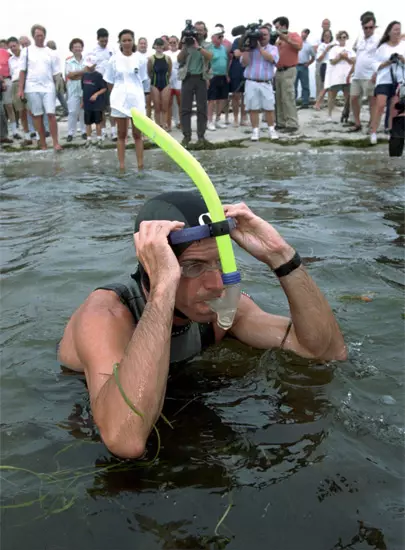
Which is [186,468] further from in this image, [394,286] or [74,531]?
[394,286]

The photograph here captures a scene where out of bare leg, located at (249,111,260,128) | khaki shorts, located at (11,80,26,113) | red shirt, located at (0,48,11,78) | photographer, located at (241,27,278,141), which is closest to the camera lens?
photographer, located at (241,27,278,141)

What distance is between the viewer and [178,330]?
342cm

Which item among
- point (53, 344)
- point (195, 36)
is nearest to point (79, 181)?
point (195, 36)

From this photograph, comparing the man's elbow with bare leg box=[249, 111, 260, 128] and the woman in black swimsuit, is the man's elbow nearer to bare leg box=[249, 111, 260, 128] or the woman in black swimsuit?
bare leg box=[249, 111, 260, 128]

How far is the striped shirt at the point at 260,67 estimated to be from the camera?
12.0 m

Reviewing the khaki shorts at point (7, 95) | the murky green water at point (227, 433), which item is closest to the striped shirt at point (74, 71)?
the khaki shorts at point (7, 95)

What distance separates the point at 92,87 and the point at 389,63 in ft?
21.4

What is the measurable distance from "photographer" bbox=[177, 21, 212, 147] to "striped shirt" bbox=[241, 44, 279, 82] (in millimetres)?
926

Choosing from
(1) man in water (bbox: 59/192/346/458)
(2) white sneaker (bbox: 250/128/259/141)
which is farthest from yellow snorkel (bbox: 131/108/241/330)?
(2) white sneaker (bbox: 250/128/259/141)

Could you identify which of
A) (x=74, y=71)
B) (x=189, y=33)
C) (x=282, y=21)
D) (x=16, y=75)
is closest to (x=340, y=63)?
(x=282, y=21)

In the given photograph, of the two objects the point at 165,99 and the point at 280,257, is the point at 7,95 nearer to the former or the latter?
the point at 165,99

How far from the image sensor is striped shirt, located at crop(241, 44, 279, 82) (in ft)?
39.2

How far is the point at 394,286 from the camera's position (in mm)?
4973

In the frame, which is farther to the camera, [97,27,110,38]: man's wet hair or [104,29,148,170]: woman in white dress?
[97,27,110,38]: man's wet hair
